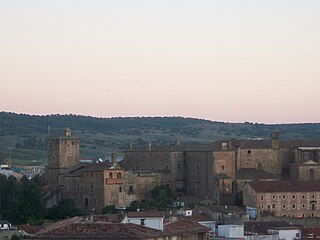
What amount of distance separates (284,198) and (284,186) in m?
0.92

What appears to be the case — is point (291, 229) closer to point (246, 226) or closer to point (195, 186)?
point (246, 226)

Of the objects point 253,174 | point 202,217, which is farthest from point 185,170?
point 202,217

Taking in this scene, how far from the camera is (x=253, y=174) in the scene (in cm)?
9988

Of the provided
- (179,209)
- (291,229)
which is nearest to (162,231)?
(291,229)

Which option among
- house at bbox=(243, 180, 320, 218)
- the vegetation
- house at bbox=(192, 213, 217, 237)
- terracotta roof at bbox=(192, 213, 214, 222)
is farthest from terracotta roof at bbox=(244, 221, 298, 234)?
the vegetation

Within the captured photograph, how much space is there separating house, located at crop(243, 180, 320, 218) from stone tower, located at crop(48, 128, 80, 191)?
15903 mm

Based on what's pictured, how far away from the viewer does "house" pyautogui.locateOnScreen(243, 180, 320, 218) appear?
94.8 m

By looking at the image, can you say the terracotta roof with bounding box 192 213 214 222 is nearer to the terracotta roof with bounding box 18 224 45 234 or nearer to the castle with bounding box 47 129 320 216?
the castle with bounding box 47 129 320 216

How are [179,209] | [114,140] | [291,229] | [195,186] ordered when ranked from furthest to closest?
[114,140] < [195,186] < [179,209] < [291,229]

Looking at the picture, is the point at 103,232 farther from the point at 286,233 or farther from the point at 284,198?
the point at 284,198

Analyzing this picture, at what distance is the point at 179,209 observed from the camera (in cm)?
9281

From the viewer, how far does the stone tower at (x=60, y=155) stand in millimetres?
105188

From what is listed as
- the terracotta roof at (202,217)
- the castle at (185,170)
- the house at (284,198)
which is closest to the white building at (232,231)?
the terracotta roof at (202,217)

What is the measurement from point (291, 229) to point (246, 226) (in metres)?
3.71
